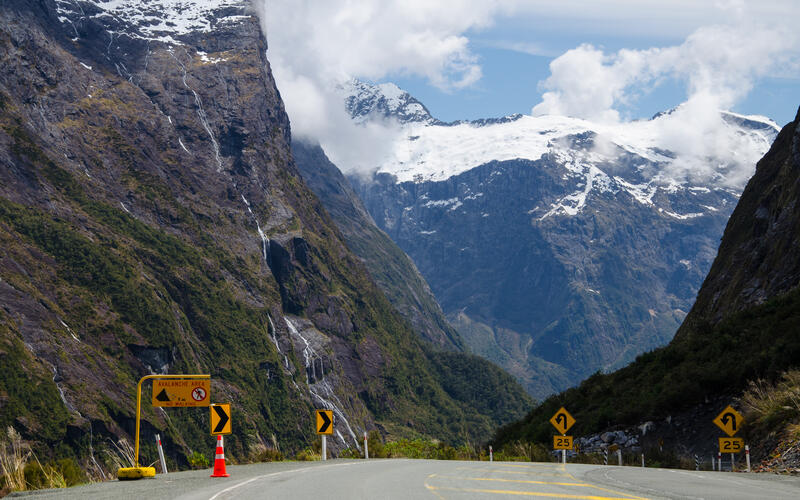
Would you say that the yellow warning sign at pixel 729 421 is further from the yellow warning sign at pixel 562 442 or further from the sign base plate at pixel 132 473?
the sign base plate at pixel 132 473

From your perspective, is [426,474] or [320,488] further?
[426,474]

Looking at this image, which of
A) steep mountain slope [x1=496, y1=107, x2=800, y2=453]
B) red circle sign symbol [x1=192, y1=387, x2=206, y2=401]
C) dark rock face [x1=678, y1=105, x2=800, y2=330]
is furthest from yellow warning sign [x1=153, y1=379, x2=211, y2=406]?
dark rock face [x1=678, y1=105, x2=800, y2=330]

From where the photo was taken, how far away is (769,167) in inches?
3157

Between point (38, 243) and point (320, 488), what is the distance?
190559 millimetres

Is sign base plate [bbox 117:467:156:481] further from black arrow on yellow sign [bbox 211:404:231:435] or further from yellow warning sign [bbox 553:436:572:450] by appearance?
yellow warning sign [bbox 553:436:572:450]

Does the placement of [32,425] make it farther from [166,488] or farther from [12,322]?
[166,488]

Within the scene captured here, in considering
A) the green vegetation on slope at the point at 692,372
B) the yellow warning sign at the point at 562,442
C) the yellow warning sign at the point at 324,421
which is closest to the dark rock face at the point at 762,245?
the green vegetation on slope at the point at 692,372

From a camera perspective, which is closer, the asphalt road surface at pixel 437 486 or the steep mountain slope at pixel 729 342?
the asphalt road surface at pixel 437 486

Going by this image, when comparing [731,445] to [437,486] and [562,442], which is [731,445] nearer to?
[562,442]

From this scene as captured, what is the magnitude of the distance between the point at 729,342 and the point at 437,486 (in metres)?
27.5

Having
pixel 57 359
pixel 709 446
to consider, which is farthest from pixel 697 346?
pixel 57 359

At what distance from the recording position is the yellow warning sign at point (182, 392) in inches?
984

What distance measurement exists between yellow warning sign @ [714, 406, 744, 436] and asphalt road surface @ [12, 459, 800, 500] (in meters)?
6.11

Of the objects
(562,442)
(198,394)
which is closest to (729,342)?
(562,442)
